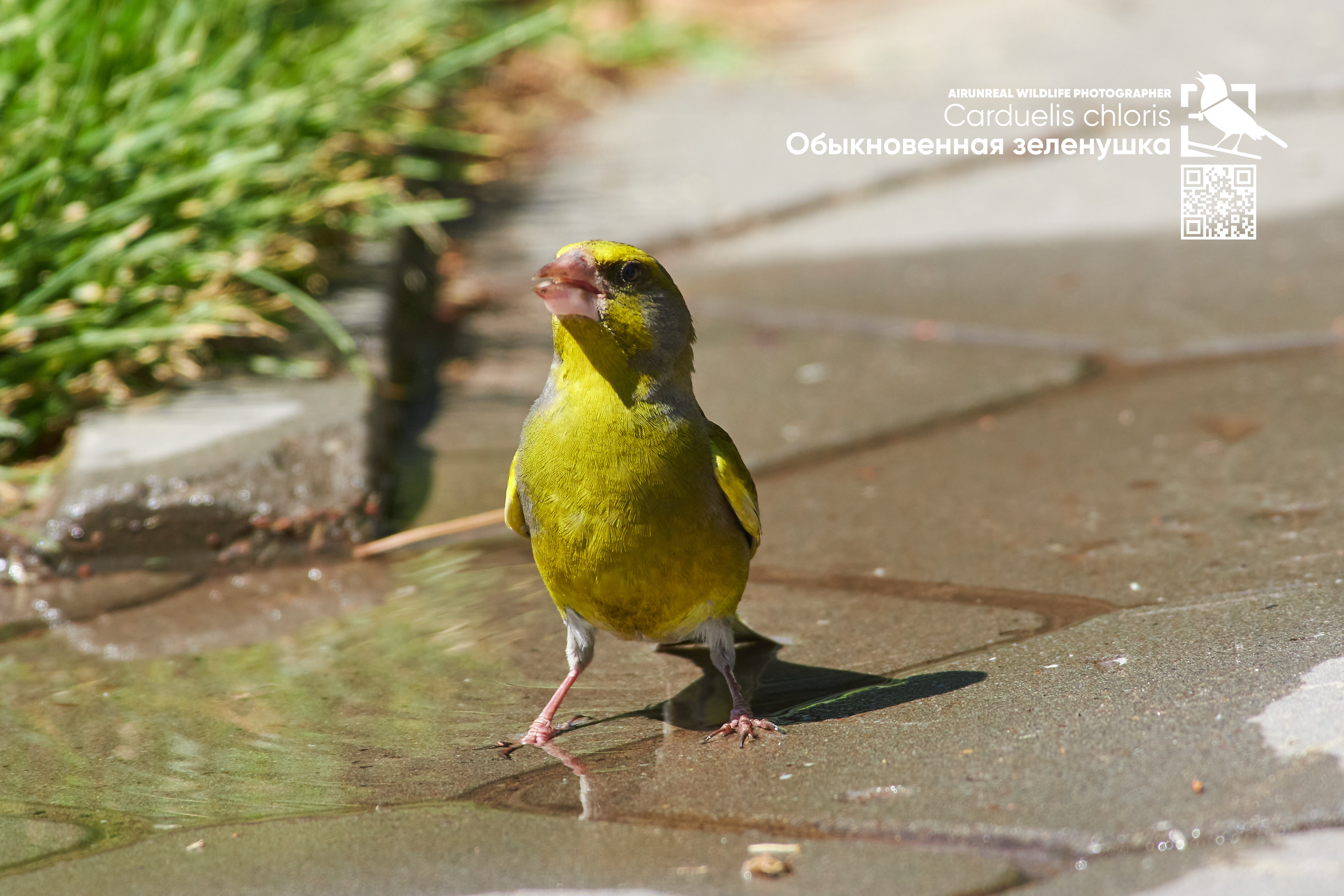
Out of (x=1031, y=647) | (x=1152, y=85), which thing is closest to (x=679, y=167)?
(x=1152, y=85)

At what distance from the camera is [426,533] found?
3785mm

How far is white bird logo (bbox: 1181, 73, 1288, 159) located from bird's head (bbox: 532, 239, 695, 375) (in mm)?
4786

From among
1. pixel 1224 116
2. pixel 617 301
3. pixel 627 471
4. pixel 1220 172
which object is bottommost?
pixel 1220 172

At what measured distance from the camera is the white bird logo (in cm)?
646

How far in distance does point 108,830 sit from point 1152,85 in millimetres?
A: 6523

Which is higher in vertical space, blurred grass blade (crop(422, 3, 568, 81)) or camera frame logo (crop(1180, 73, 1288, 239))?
blurred grass blade (crop(422, 3, 568, 81))

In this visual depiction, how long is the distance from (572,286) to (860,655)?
1.03 meters

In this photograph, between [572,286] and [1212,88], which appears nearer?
[572,286]

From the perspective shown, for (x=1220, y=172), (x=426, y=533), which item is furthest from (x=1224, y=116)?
(x=426, y=533)

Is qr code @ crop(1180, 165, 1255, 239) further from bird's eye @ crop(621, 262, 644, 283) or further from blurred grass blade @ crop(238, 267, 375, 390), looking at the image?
bird's eye @ crop(621, 262, 644, 283)

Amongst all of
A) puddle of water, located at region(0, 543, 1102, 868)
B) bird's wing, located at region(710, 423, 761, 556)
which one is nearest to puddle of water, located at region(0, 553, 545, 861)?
puddle of water, located at region(0, 543, 1102, 868)

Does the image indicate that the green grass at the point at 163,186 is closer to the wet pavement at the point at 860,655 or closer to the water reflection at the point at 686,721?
the wet pavement at the point at 860,655

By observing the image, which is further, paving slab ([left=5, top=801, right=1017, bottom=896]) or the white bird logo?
the white bird logo

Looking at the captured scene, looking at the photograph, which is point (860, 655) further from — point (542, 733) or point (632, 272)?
point (632, 272)
